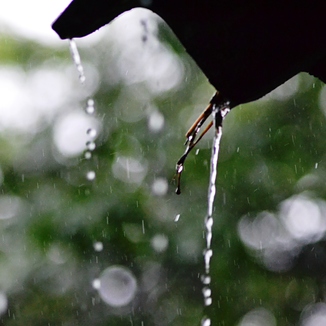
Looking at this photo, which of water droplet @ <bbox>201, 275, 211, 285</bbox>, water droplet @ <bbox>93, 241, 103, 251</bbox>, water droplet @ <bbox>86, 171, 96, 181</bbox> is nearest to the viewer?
water droplet @ <bbox>201, 275, 211, 285</bbox>

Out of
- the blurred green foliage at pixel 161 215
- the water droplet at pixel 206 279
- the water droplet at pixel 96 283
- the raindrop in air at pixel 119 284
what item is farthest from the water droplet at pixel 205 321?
the water droplet at pixel 96 283

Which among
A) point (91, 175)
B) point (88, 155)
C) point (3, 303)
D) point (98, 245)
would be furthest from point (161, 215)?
point (3, 303)

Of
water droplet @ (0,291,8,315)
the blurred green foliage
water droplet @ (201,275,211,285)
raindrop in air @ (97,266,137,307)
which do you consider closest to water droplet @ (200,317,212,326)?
the blurred green foliage

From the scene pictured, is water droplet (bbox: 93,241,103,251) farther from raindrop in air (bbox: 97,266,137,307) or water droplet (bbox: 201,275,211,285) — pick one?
water droplet (bbox: 201,275,211,285)

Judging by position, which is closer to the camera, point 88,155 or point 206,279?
point 206,279

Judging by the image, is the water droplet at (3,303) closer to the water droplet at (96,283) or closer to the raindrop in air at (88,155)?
the water droplet at (96,283)

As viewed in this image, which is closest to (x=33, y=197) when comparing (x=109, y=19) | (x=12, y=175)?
(x=12, y=175)

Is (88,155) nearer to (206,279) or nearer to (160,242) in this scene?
(160,242)

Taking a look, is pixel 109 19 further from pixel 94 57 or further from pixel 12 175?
pixel 94 57
